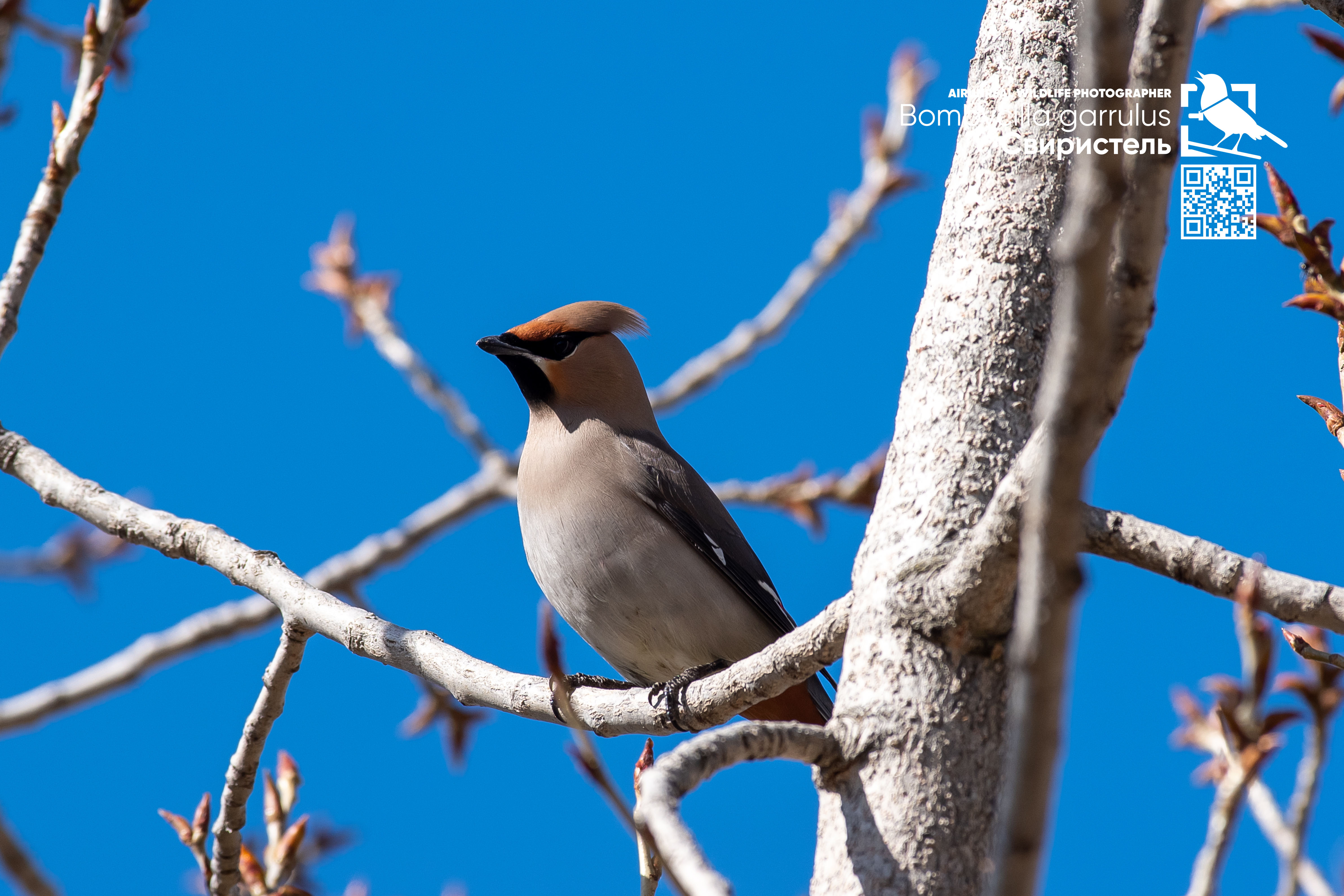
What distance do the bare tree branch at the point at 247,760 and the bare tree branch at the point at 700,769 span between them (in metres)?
1.46

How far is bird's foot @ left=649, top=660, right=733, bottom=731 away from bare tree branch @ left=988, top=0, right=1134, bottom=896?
1.84 meters

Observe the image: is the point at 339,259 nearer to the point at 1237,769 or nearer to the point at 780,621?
the point at 780,621

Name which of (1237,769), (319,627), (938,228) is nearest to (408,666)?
(319,627)

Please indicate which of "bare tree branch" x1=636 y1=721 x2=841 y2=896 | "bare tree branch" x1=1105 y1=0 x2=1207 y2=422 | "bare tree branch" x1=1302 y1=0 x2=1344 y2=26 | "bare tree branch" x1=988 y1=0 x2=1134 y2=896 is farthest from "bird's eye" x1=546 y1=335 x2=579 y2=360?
"bare tree branch" x1=988 y1=0 x2=1134 y2=896

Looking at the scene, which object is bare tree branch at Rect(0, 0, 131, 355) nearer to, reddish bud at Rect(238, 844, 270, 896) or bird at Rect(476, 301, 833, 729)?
reddish bud at Rect(238, 844, 270, 896)

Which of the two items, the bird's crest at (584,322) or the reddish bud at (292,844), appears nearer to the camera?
the reddish bud at (292,844)

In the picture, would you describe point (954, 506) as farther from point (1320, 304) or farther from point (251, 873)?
point (251, 873)

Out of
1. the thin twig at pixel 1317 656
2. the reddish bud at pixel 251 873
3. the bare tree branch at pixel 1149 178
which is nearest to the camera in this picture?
the bare tree branch at pixel 1149 178

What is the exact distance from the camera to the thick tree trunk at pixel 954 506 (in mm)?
2252

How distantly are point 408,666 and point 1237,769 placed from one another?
6.23 feet

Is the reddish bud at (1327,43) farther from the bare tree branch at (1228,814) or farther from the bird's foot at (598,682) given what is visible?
the bird's foot at (598,682)

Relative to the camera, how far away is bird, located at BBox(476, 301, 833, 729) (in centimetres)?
439

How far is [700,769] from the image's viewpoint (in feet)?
6.40

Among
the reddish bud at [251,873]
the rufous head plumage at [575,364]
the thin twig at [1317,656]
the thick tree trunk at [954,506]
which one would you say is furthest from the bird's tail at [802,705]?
the thin twig at [1317,656]
